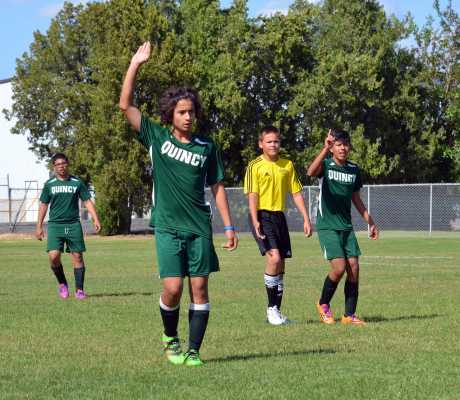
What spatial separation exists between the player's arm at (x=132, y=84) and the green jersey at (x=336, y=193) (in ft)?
12.0

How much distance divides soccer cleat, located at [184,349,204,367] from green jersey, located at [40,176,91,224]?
6.99 meters

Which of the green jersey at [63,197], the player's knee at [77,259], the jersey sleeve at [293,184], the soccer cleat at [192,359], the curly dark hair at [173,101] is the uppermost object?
the curly dark hair at [173,101]

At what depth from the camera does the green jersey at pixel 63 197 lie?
45.0ft

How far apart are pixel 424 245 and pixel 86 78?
87.3 feet

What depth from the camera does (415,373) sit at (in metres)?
6.69

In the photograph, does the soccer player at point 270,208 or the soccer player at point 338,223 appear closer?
the soccer player at point 338,223

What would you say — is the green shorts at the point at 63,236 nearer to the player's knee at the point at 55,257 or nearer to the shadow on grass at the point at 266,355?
the player's knee at the point at 55,257

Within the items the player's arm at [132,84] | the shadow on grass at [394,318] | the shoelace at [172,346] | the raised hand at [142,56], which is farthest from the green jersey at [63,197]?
the raised hand at [142,56]

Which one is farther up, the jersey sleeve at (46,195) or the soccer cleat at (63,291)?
the jersey sleeve at (46,195)

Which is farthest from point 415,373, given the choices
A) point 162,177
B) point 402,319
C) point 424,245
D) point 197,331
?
point 424,245

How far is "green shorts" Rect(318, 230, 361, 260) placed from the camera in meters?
10.2

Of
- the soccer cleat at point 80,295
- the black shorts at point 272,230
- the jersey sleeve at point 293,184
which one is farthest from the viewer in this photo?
the soccer cleat at point 80,295

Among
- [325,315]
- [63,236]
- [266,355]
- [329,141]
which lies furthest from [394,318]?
[63,236]

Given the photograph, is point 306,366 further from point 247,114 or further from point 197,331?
point 247,114
